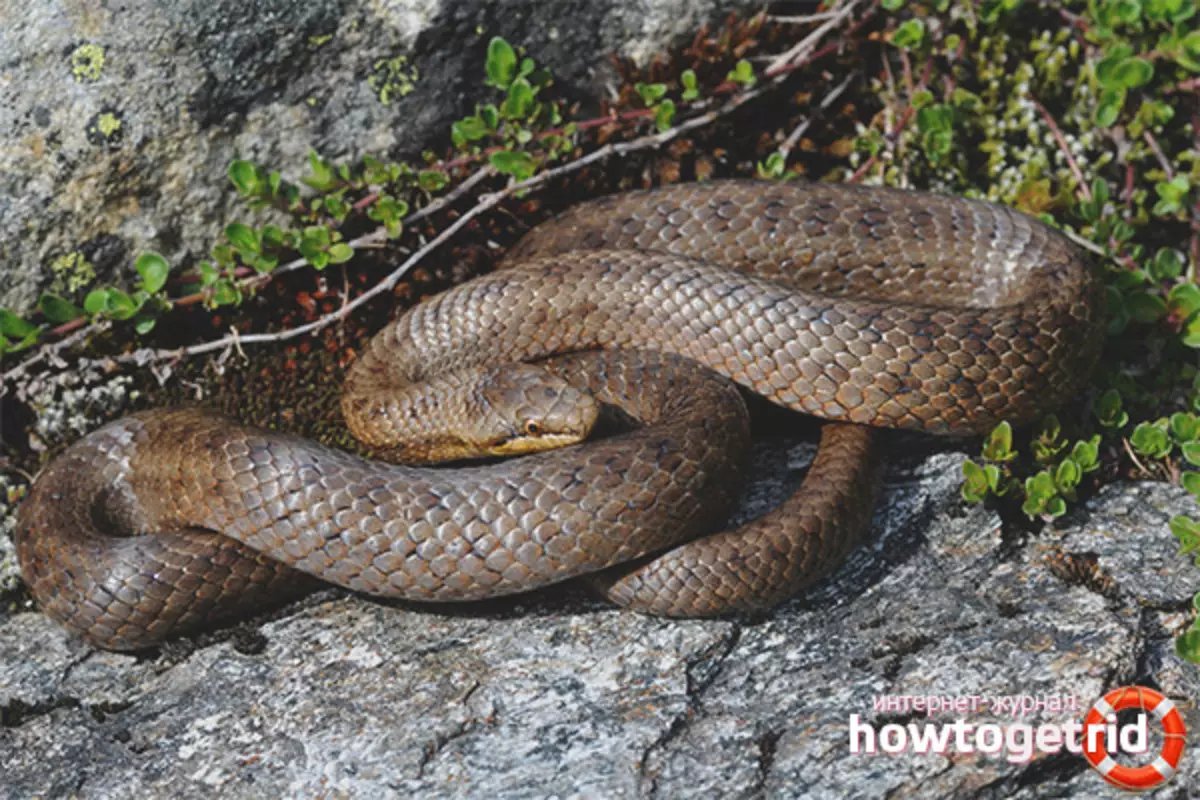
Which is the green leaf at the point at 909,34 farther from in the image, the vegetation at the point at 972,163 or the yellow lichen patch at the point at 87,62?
the yellow lichen patch at the point at 87,62

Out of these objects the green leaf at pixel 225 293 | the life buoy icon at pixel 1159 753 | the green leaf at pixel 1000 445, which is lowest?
the life buoy icon at pixel 1159 753

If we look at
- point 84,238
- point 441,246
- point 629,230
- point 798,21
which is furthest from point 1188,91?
point 84,238

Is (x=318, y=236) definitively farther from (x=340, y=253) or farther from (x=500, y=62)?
(x=500, y=62)

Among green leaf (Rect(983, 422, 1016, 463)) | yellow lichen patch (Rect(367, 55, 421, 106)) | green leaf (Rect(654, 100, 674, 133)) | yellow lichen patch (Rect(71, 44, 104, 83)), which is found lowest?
green leaf (Rect(983, 422, 1016, 463))

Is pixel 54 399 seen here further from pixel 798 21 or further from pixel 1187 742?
pixel 1187 742

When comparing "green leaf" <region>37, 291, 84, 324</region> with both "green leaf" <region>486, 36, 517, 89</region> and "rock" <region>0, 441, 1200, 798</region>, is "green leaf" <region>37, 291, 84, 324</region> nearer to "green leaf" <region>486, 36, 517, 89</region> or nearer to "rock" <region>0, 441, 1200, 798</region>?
"rock" <region>0, 441, 1200, 798</region>

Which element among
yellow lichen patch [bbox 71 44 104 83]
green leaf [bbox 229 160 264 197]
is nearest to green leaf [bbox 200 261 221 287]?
green leaf [bbox 229 160 264 197]

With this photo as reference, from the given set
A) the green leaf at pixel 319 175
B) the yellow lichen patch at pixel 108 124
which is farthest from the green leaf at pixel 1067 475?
the yellow lichen patch at pixel 108 124
